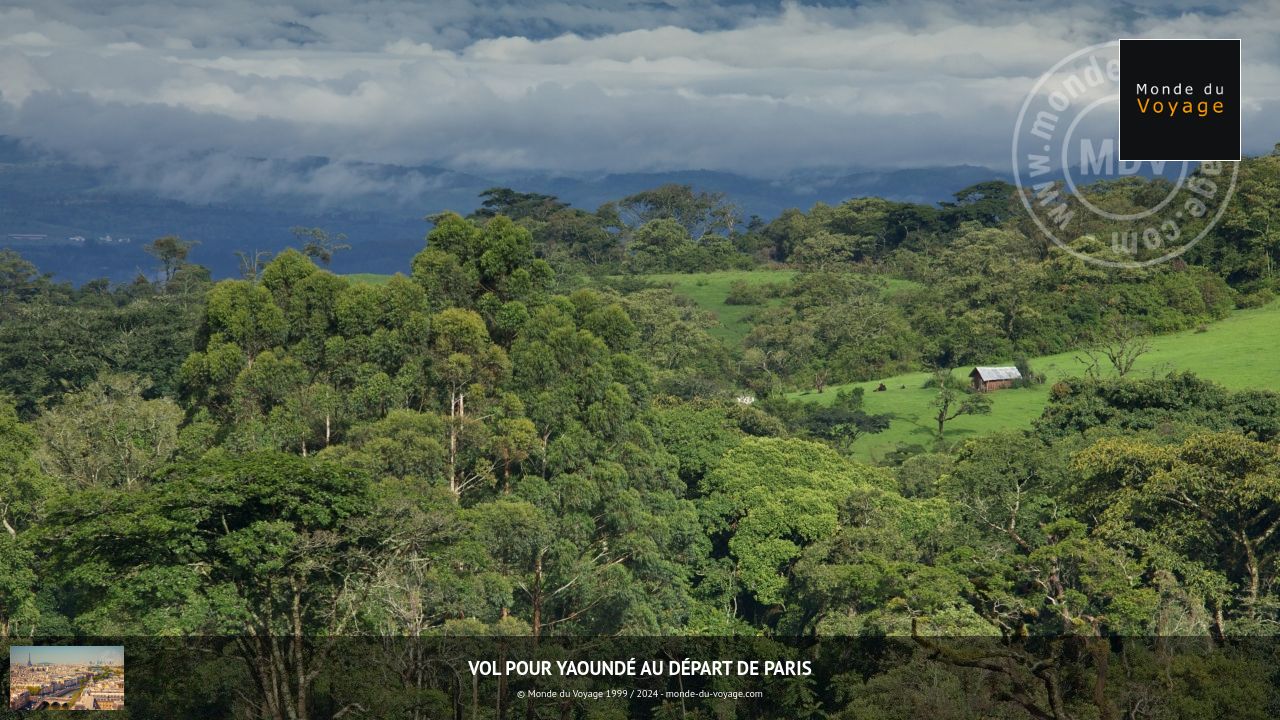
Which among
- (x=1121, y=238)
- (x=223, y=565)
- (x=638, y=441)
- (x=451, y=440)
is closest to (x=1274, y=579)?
(x=638, y=441)

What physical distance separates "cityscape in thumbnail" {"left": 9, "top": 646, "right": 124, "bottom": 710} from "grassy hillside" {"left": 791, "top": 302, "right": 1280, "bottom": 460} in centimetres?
3377

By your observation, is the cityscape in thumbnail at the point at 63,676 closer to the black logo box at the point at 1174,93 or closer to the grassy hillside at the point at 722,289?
the black logo box at the point at 1174,93

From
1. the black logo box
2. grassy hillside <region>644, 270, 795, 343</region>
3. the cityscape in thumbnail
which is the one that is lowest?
the cityscape in thumbnail

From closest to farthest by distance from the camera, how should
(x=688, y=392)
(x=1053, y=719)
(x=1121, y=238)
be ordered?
(x=1053, y=719) → (x=688, y=392) → (x=1121, y=238)

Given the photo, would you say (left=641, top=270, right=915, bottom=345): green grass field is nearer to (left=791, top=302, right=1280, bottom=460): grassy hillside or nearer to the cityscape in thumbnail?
(left=791, top=302, right=1280, bottom=460): grassy hillside

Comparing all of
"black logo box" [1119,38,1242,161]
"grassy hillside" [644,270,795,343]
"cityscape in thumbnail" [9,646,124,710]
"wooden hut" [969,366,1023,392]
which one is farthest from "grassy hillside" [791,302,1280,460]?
"cityscape in thumbnail" [9,646,124,710]

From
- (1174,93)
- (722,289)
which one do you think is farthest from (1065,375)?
(722,289)

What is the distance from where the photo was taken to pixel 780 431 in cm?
4622

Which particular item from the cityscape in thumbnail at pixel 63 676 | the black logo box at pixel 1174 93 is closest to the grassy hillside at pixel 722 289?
the black logo box at pixel 1174 93

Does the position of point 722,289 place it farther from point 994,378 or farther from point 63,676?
point 63,676

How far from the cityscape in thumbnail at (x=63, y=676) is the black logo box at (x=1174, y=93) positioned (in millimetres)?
32137

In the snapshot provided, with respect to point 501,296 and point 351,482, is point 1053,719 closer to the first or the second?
point 351,482

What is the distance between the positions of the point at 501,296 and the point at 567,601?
878 centimetres

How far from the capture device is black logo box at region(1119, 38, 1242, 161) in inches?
1626
